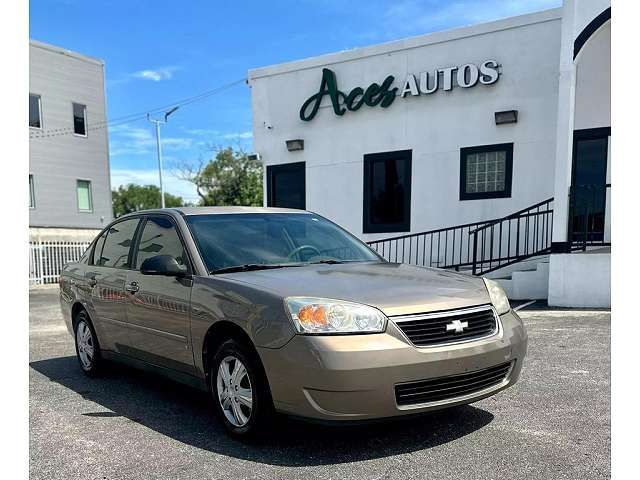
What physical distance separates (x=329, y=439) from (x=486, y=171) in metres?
8.88

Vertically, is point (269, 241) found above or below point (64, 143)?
below

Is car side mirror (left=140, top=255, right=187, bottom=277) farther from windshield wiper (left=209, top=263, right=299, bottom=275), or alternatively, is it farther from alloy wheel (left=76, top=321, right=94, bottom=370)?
alloy wheel (left=76, top=321, right=94, bottom=370)

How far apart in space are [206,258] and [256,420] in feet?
4.26

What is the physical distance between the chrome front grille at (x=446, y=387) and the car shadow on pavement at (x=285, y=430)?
230 millimetres

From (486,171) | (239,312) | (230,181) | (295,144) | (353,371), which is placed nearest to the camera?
(353,371)

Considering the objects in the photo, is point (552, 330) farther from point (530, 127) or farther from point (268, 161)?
point (268, 161)

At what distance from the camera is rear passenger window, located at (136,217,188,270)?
174 inches

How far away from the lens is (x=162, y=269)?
4062 mm

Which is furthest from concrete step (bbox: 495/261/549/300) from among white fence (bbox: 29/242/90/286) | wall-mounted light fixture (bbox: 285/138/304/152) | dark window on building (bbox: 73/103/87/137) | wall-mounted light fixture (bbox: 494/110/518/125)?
dark window on building (bbox: 73/103/87/137)

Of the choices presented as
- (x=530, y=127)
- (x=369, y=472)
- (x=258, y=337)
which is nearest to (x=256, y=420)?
(x=258, y=337)

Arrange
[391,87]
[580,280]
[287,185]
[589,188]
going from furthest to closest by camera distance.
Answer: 1. [287,185]
2. [391,87]
3. [589,188]
4. [580,280]

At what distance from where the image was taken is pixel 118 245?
5.39m

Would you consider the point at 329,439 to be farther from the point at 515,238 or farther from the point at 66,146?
the point at 66,146

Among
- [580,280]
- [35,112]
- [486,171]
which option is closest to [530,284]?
[580,280]
